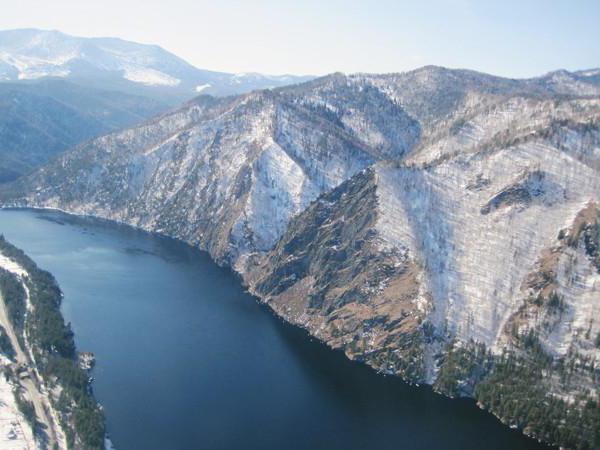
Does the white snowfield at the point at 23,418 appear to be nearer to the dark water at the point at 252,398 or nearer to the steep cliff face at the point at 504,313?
the dark water at the point at 252,398

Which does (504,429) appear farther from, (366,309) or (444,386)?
(366,309)

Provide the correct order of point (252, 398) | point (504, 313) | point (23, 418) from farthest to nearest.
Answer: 1. point (504, 313)
2. point (252, 398)
3. point (23, 418)

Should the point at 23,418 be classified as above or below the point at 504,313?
below

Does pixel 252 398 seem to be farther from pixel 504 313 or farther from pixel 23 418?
pixel 504 313

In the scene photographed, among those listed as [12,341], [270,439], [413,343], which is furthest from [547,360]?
[12,341]

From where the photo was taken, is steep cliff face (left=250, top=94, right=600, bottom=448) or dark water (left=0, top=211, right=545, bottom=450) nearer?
dark water (left=0, top=211, right=545, bottom=450)

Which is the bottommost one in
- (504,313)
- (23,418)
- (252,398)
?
(23,418)

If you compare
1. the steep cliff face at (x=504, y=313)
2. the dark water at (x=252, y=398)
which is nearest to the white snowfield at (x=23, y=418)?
the dark water at (x=252, y=398)

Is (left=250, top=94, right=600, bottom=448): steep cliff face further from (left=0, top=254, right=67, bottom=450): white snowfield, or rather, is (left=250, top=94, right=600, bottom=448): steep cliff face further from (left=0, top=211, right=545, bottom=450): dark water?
(left=0, top=254, right=67, bottom=450): white snowfield

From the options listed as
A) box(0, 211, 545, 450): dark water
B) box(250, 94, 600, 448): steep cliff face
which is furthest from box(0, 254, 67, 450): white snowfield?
box(250, 94, 600, 448): steep cliff face

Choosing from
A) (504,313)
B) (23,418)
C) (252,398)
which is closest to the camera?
(23,418)

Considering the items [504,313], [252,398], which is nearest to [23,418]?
[252,398]
